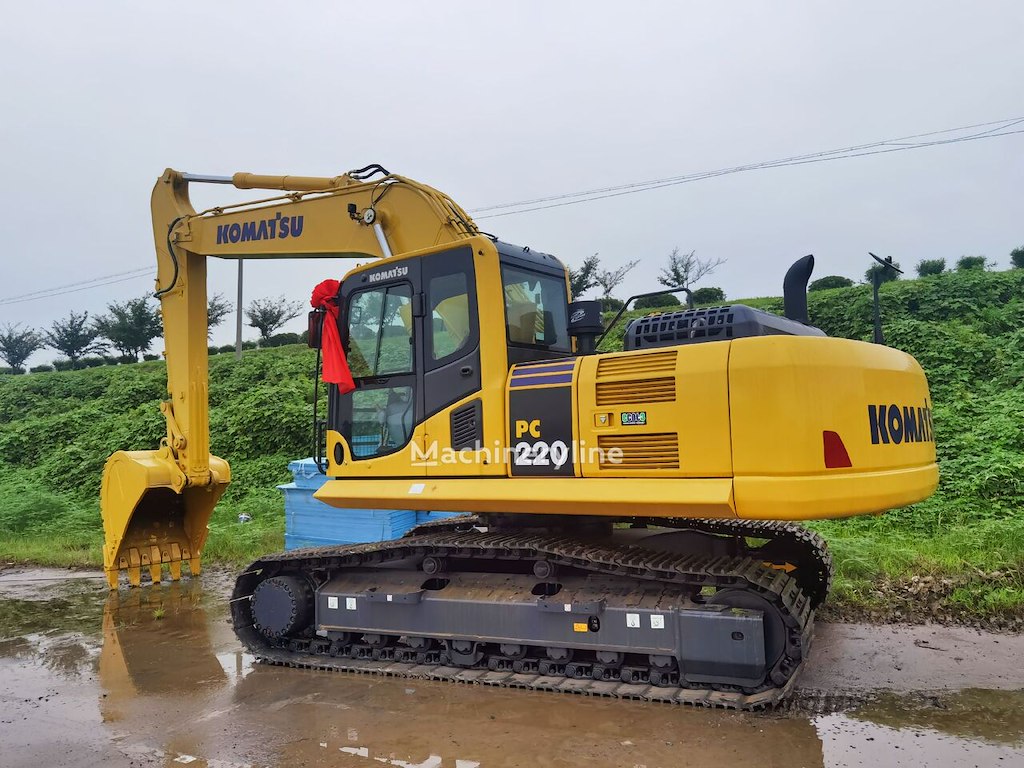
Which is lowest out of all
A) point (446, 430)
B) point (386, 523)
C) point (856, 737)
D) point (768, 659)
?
point (856, 737)

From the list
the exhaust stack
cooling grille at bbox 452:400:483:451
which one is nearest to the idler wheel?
cooling grille at bbox 452:400:483:451

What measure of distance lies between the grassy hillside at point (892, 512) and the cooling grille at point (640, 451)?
326cm

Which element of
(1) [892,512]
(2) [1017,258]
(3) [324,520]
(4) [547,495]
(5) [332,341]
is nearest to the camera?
(4) [547,495]

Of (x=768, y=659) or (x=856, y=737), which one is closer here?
(x=856, y=737)

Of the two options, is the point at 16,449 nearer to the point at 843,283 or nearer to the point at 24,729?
→ the point at 24,729

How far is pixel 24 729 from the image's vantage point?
4938mm

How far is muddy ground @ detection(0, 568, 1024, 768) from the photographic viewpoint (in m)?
4.20

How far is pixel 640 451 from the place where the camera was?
4.93 metres

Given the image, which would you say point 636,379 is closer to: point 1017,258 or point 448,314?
point 448,314

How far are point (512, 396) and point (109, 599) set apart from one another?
19.7 ft

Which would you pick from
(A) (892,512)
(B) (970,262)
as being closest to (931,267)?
(B) (970,262)

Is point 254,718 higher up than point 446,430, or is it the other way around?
point 446,430

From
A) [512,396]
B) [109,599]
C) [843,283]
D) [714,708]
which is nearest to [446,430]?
[512,396]

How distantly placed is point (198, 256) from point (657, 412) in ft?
19.2
